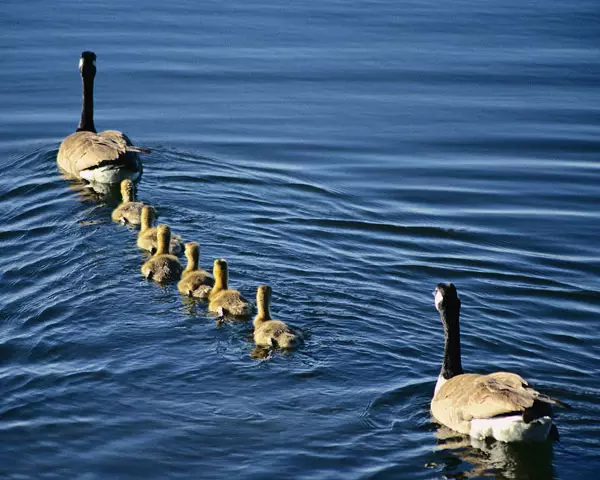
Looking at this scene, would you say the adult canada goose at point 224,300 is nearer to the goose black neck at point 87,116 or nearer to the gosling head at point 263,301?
the gosling head at point 263,301

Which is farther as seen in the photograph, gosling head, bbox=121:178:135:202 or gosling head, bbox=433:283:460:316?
gosling head, bbox=121:178:135:202

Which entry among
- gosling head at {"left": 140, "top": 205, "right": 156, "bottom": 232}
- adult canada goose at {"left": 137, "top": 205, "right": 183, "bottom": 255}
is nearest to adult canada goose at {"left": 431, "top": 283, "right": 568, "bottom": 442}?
adult canada goose at {"left": 137, "top": 205, "right": 183, "bottom": 255}

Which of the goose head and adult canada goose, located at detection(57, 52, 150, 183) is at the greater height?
adult canada goose, located at detection(57, 52, 150, 183)

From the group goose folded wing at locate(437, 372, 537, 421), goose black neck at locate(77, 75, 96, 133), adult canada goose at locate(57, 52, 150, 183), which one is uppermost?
goose black neck at locate(77, 75, 96, 133)

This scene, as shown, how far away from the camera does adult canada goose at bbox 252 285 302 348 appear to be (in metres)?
13.8

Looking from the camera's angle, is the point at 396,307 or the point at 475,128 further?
the point at 475,128

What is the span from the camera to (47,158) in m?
22.2

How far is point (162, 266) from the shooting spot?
52.4 feet

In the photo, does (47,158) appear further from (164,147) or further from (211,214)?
(211,214)

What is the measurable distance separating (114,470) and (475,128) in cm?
1489

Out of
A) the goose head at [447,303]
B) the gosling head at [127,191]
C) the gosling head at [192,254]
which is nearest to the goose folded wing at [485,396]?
the goose head at [447,303]

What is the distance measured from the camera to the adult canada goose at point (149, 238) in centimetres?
1694

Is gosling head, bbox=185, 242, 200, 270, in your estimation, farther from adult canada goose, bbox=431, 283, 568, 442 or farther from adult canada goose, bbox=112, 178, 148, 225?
adult canada goose, bbox=431, 283, 568, 442

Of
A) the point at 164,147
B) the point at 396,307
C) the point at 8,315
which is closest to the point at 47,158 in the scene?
the point at 164,147
